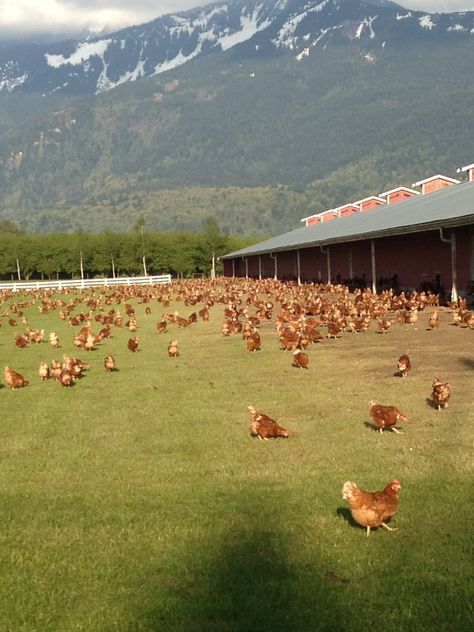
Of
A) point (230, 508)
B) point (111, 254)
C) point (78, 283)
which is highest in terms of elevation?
point (111, 254)

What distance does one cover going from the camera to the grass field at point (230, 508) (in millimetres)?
5574

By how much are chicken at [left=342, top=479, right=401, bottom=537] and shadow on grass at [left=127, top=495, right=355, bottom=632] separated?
1.89 feet

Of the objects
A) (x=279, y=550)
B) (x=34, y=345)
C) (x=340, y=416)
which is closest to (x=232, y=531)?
(x=279, y=550)

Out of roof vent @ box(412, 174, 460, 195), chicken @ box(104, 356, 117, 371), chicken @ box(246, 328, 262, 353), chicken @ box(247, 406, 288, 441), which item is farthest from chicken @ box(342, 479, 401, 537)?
roof vent @ box(412, 174, 460, 195)

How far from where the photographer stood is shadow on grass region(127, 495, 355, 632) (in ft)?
17.5

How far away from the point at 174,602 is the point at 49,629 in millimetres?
947

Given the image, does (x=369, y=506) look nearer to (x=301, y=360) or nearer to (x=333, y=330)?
(x=301, y=360)

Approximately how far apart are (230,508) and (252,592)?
1802 millimetres

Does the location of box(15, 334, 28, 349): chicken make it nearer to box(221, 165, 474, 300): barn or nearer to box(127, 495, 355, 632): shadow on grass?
box(221, 165, 474, 300): barn

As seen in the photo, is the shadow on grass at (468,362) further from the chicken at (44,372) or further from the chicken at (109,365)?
the chicken at (44,372)

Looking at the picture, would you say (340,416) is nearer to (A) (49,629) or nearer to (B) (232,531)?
(B) (232,531)

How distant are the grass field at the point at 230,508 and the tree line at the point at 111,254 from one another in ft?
331

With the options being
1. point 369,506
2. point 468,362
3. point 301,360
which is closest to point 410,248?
point 468,362

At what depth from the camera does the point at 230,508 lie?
755 cm
